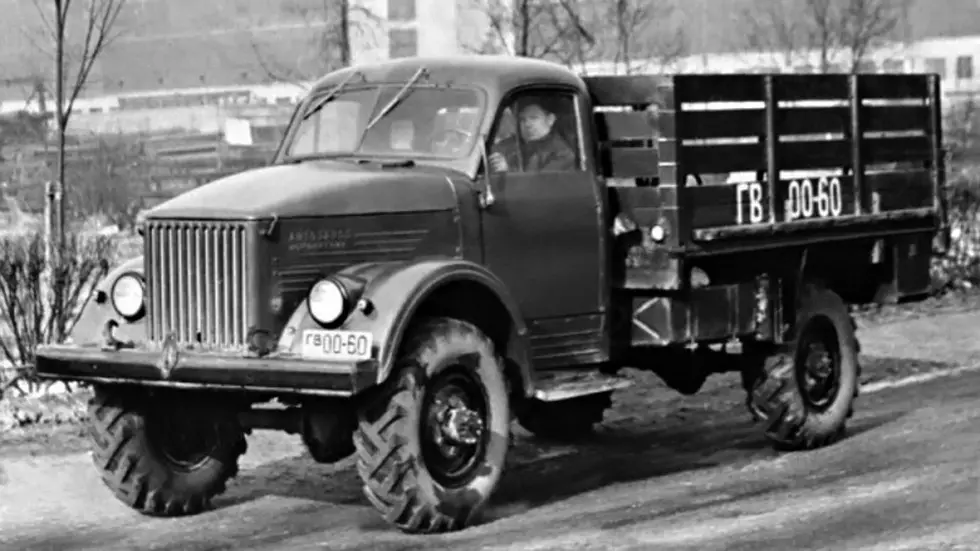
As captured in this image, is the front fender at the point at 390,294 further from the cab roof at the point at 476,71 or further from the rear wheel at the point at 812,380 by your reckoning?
the rear wheel at the point at 812,380

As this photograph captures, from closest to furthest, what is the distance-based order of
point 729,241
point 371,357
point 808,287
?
point 371,357, point 729,241, point 808,287

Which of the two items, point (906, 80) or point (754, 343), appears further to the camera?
point (906, 80)

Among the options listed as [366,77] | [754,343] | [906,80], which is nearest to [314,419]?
→ [366,77]

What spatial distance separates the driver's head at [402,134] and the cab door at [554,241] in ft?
1.50

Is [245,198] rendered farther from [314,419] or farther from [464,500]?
[464,500]

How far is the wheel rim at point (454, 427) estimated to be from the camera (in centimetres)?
975

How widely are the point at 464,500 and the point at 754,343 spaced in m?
3.07

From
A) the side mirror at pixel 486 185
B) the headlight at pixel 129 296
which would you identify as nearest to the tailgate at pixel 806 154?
the side mirror at pixel 486 185

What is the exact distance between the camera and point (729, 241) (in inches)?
456

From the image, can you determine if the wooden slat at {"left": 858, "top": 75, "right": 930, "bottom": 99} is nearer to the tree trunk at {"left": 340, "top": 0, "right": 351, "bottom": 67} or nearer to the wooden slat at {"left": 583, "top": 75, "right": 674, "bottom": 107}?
the wooden slat at {"left": 583, "top": 75, "right": 674, "bottom": 107}

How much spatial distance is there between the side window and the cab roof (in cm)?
9

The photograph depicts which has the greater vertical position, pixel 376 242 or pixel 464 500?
pixel 376 242

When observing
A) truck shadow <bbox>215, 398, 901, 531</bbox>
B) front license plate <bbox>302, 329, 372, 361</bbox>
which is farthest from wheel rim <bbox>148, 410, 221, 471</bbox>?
front license plate <bbox>302, 329, 372, 361</bbox>

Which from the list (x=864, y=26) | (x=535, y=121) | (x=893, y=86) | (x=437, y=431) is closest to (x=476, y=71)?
(x=535, y=121)
